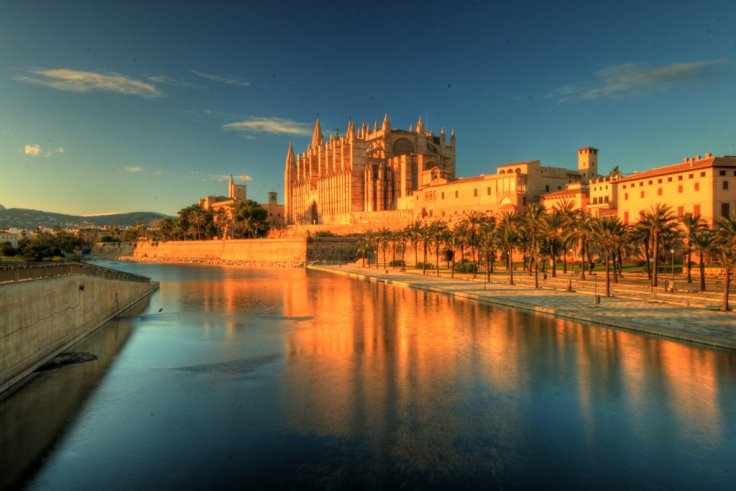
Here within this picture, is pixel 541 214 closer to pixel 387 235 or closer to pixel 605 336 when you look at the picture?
pixel 605 336

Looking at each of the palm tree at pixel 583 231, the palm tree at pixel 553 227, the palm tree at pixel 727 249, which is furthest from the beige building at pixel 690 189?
the palm tree at pixel 727 249

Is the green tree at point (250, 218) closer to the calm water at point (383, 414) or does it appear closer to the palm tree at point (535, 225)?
the palm tree at point (535, 225)

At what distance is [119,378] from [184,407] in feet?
13.4

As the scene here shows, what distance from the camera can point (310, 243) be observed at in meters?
89.1

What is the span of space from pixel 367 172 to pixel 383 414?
9915 centimetres

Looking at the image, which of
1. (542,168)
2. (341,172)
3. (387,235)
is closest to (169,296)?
(387,235)

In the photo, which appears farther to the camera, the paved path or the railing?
the paved path

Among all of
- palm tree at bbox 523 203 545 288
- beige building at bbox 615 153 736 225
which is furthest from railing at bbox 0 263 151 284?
beige building at bbox 615 153 736 225

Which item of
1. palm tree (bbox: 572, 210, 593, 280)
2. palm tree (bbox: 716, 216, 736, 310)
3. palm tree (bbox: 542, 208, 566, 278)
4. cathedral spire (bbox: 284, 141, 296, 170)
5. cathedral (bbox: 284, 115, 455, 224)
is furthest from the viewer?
cathedral spire (bbox: 284, 141, 296, 170)

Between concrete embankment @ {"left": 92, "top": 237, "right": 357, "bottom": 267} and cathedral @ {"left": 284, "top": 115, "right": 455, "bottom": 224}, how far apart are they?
1600 centimetres

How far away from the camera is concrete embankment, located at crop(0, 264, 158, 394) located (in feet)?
45.3

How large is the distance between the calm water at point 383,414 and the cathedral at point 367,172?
77.2 meters

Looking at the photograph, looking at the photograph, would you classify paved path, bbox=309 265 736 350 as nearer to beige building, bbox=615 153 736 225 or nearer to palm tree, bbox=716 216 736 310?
palm tree, bbox=716 216 736 310

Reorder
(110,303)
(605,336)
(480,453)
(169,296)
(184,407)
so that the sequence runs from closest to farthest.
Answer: (480,453) → (184,407) → (605,336) → (110,303) → (169,296)
